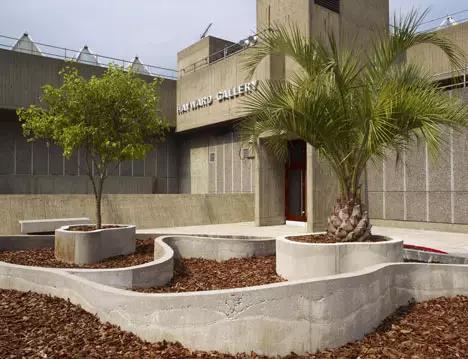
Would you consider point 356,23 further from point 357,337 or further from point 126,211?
point 357,337

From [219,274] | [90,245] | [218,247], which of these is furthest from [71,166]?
[219,274]

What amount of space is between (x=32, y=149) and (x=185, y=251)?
18.6m

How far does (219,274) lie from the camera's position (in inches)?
263

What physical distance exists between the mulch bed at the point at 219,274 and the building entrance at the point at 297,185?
32.2ft

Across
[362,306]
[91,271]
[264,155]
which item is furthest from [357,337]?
[264,155]

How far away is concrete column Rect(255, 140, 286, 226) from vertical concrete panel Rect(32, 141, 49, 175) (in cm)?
1340

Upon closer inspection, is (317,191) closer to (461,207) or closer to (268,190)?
(268,190)

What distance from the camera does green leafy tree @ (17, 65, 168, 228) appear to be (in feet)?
28.7

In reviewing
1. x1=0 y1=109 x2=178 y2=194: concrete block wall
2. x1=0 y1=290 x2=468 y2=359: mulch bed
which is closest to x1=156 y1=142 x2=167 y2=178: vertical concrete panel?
x1=0 y1=109 x2=178 y2=194: concrete block wall

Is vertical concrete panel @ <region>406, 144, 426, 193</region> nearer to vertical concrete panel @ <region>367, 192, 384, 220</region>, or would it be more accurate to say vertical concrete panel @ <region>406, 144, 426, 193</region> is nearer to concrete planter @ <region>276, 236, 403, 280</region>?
vertical concrete panel @ <region>367, 192, 384, 220</region>

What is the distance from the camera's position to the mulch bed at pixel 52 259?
7.38 m

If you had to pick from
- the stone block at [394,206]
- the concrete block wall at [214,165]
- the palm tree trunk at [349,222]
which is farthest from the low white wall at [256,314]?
the concrete block wall at [214,165]

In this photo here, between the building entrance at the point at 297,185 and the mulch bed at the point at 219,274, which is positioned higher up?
the building entrance at the point at 297,185

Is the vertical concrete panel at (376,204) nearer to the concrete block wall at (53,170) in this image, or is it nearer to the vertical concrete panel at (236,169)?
the vertical concrete panel at (236,169)
